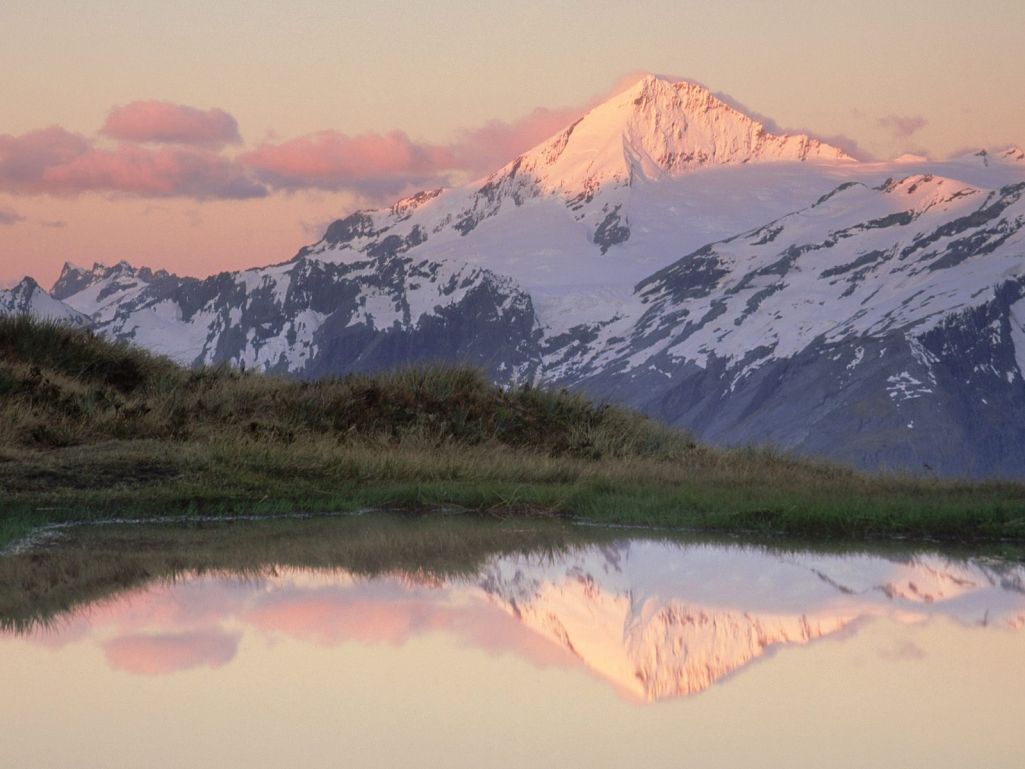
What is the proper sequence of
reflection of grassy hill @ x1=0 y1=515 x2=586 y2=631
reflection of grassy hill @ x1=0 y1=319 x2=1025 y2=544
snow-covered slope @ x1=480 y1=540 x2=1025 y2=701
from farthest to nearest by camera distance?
reflection of grassy hill @ x1=0 y1=319 x2=1025 y2=544 < reflection of grassy hill @ x1=0 y1=515 x2=586 y2=631 < snow-covered slope @ x1=480 y1=540 x2=1025 y2=701

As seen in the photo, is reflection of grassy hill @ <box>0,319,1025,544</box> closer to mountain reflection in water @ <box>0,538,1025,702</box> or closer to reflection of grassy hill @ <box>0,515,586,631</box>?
reflection of grassy hill @ <box>0,515,586,631</box>

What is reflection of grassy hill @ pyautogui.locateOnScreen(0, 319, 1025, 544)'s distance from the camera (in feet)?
53.0

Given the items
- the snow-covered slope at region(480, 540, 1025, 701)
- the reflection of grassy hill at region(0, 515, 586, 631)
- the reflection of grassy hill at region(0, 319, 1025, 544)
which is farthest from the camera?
the reflection of grassy hill at region(0, 319, 1025, 544)

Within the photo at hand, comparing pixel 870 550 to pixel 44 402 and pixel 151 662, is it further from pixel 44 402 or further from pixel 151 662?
pixel 44 402

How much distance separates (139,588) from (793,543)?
6107 millimetres

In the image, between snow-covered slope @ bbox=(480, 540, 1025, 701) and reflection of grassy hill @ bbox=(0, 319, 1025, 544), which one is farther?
reflection of grassy hill @ bbox=(0, 319, 1025, 544)

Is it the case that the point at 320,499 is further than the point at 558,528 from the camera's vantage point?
Yes

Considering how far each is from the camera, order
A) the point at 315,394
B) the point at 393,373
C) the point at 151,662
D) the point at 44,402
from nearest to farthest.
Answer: the point at 151,662
the point at 44,402
the point at 315,394
the point at 393,373

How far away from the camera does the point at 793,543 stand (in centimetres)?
1482

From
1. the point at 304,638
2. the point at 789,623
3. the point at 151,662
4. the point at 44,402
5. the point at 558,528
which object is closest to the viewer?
the point at 151,662

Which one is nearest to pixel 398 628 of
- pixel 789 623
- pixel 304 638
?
pixel 304 638

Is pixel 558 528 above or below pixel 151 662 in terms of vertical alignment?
below

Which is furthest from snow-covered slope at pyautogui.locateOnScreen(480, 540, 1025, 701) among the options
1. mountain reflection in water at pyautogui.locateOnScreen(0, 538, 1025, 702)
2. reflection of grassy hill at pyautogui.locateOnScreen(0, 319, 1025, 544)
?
reflection of grassy hill at pyautogui.locateOnScreen(0, 319, 1025, 544)

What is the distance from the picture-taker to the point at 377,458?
65.0 feet
